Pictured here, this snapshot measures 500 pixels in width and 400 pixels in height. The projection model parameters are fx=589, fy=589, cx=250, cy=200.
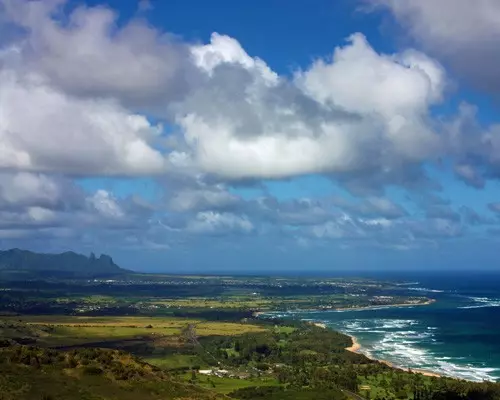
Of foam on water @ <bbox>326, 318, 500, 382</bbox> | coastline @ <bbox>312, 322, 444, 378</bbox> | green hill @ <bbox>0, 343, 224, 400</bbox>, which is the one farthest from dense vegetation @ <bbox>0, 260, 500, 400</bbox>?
foam on water @ <bbox>326, 318, 500, 382</bbox>

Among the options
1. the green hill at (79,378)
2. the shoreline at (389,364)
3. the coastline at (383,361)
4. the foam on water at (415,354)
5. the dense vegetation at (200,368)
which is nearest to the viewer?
the green hill at (79,378)

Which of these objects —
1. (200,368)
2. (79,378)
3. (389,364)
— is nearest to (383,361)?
(389,364)

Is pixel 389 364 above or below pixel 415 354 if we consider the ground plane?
below

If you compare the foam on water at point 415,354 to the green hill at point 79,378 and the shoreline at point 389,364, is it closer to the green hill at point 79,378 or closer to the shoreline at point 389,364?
the shoreline at point 389,364

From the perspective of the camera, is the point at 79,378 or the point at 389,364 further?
the point at 389,364

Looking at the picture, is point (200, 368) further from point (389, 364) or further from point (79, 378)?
point (79, 378)

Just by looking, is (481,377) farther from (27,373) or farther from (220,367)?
(27,373)

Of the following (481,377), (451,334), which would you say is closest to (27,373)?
(481,377)

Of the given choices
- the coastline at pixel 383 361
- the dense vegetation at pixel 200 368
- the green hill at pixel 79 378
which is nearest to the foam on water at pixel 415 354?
the coastline at pixel 383 361
